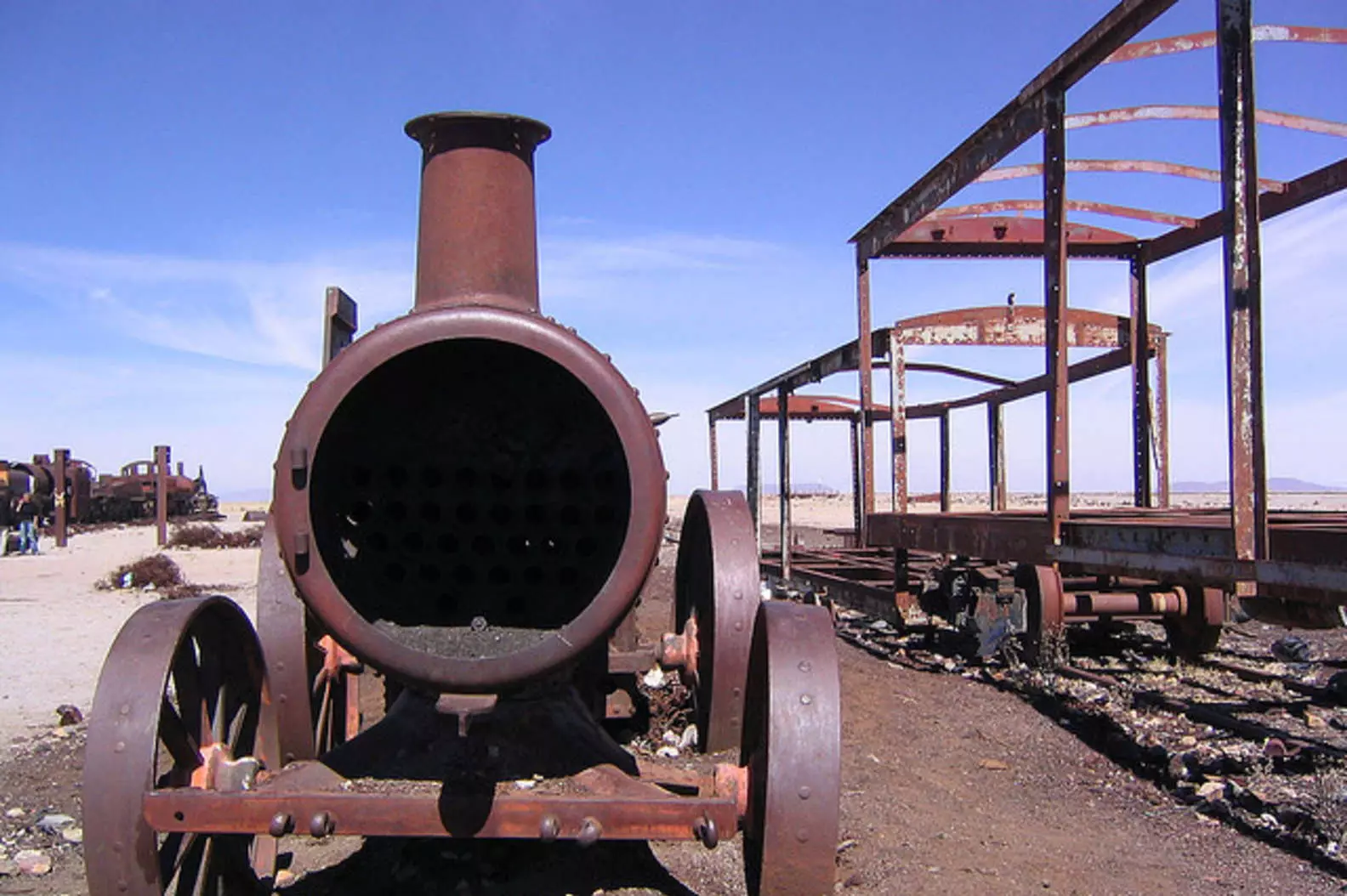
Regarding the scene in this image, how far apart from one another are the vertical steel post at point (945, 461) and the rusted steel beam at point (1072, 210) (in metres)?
5.93

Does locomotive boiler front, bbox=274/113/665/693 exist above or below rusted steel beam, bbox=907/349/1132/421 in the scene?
below

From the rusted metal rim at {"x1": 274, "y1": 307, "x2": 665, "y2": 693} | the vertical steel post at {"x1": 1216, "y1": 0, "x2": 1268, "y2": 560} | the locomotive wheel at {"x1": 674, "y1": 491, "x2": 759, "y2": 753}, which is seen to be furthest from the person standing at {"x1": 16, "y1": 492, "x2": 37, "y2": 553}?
the vertical steel post at {"x1": 1216, "y1": 0, "x2": 1268, "y2": 560}

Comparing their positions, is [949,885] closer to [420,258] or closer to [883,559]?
[420,258]

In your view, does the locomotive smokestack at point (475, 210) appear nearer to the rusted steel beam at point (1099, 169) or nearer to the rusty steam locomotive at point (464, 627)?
the rusty steam locomotive at point (464, 627)

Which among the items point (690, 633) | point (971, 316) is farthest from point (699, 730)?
Answer: point (971, 316)

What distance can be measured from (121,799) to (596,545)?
1.35 m

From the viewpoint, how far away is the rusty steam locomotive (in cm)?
274

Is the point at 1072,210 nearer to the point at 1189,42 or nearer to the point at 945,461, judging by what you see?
the point at 1189,42

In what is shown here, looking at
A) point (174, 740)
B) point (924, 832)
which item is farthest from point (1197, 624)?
point (174, 740)

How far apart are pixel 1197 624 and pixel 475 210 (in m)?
6.89

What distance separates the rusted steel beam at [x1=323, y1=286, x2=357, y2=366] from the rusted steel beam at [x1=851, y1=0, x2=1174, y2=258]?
3607mm

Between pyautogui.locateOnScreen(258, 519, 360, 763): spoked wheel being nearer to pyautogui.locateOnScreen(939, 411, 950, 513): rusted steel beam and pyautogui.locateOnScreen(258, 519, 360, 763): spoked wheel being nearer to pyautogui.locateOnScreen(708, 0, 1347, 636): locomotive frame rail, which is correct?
pyautogui.locateOnScreen(708, 0, 1347, 636): locomotive frame rail

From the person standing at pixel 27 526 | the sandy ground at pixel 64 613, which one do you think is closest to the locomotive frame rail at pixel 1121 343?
the sandy ground at pixel 64 613

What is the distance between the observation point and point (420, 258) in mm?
3344
